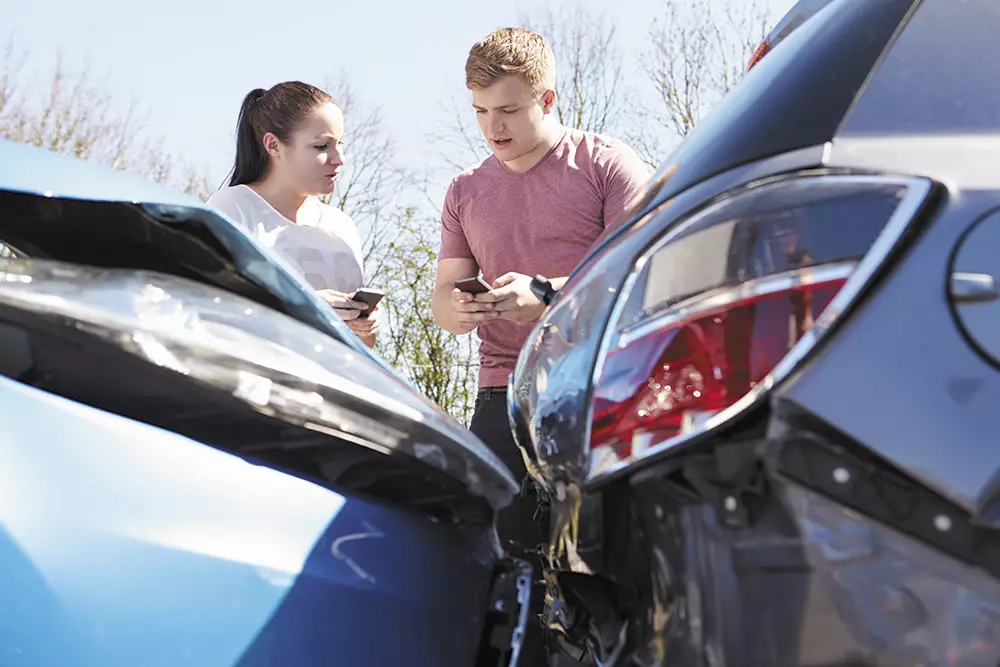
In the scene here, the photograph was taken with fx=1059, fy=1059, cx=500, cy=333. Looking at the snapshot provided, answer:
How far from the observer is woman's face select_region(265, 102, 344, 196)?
3.37 m

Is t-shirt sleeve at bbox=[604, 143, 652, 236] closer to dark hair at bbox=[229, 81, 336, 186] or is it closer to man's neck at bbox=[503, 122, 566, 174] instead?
man's neck at bbox=[503, 122, 566, 174]

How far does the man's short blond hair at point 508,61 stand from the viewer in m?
3.08

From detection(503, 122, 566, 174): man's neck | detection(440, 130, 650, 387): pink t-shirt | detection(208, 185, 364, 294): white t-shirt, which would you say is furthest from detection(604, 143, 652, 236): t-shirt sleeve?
detection(208, 185, 364, 294): white t-shirt

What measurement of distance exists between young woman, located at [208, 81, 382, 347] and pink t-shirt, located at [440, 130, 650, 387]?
0.37m

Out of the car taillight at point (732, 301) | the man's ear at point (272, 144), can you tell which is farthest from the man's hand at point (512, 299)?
the car taillight at point (732, 301)

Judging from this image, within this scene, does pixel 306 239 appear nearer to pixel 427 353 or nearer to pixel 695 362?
pixel 695 362

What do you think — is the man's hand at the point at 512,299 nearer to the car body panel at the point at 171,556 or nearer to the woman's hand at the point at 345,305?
the woman's hand at the point at 345,305

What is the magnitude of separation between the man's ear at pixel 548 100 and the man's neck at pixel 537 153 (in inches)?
3.2

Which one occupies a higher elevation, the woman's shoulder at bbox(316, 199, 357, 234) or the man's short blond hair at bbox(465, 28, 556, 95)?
the man's short blond hair at bbox(465, 28, 556, 95)

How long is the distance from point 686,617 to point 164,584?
52 cm

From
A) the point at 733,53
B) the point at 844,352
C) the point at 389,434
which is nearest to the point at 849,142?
the point at 844,352

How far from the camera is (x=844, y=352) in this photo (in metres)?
0.90

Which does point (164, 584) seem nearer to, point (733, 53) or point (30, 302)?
point (30, 302)

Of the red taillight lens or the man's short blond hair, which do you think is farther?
the man's short blond hair
